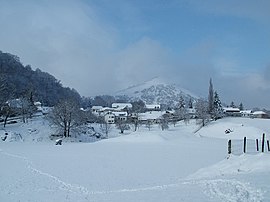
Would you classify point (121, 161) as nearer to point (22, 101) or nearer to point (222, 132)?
point (222, 132)

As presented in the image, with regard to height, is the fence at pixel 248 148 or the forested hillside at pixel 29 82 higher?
the forested hillside at pixel 29 82

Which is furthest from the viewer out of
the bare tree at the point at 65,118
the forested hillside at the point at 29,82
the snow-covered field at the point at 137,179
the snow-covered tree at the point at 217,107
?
the forested hillside at the point at 29,82

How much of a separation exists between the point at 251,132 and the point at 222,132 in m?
7.94

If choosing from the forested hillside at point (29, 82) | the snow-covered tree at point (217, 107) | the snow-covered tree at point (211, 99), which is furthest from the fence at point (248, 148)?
the forested hillside at point (29, 82)

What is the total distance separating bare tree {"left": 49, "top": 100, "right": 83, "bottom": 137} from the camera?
66.2 meters

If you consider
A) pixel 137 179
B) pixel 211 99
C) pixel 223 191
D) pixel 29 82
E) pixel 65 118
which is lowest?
pixel 137 179

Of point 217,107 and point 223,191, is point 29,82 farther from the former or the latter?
point 223,191

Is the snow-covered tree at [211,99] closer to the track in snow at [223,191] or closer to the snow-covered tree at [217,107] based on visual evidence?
the snow-covered tree at [217,107]

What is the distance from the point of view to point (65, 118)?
66188 millimetres

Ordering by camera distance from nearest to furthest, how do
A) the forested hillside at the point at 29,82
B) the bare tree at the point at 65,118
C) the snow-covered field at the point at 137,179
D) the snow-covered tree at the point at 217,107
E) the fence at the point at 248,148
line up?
the snow-covered field at the point at 137,179, the fence at the point at 248,148, the bare tree at the point at 65,118, the snow-covered tree at the point at 217,107, the forested hillside at the point at 29,82

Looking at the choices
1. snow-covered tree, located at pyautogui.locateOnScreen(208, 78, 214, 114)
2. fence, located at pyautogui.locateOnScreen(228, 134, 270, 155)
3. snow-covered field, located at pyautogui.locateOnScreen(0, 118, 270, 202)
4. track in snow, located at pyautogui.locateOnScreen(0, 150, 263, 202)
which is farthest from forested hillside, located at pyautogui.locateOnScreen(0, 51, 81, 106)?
track in snow, located at pyautogui.locateOnScreen(0, 150, 263, 202)

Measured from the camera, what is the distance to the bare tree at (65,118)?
66.2 meters

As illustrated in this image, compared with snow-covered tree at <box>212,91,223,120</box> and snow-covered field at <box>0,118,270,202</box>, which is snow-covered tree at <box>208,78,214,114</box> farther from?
snow-covered field at <box>0,118,270,202</box>

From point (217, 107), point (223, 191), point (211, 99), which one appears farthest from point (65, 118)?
point (211, 99)
